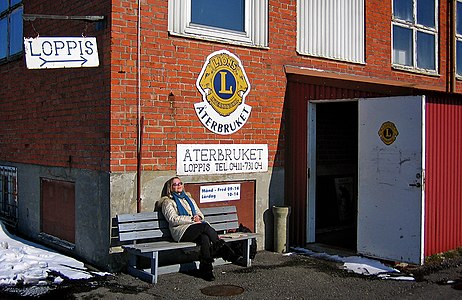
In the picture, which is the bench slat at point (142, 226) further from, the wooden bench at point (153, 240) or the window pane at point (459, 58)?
the window pane at point (459, 58)

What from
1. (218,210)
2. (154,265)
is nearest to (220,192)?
(218,210)

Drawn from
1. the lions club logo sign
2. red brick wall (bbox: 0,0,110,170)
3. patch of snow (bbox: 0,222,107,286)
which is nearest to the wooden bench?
patch of snow (bbox: 0,222,107,286)

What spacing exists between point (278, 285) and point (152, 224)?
1.96 m

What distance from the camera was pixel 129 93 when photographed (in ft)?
26.2

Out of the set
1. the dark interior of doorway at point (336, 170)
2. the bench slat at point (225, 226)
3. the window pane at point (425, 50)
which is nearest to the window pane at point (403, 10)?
the window pane at point (425, 50)

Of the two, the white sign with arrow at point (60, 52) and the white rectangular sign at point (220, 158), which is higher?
the white sign with arrow at point (60, 52)

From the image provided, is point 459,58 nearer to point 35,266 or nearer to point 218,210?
point 218,210

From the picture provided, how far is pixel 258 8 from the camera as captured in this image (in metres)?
9.62

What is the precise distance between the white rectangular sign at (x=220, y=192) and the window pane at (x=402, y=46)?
5.63m

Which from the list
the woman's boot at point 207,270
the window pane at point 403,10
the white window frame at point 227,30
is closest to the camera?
the woman's boot at point 207,270

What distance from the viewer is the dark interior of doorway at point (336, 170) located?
11.7 meters

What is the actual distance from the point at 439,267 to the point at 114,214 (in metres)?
4.80

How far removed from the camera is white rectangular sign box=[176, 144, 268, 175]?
855cm

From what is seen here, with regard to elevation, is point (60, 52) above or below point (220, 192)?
above
